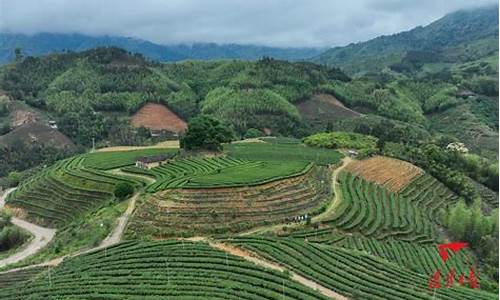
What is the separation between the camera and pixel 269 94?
451 feet

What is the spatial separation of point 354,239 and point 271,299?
1795 centimetres

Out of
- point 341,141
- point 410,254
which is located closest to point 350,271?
point 410,254

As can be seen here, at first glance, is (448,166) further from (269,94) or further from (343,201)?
(269,94)

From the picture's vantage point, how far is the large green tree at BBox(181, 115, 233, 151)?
7412 centimetres

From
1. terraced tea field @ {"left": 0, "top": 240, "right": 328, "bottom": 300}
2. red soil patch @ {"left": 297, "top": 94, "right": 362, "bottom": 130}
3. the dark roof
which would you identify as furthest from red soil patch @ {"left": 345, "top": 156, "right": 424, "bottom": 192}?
red soil patch @ {"left": 297, "top": 94, "right": 362, "bottom": 130}

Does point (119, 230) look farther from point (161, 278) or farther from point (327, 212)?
point (327, 212)

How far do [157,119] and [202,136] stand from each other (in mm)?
61246

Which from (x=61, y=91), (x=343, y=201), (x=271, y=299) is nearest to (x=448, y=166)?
(x=343, y=201)

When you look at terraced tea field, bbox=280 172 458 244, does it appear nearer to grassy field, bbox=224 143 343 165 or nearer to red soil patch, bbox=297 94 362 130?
grassy field, bbox=224 143 343 165

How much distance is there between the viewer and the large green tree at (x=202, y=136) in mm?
74125

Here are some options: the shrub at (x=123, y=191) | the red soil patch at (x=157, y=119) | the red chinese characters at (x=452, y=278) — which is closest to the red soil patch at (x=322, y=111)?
the red soil patch at (x=157, y=119)

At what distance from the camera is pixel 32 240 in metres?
61.0

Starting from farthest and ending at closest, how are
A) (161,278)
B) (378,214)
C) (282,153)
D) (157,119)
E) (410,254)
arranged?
1. (157,119)
2. (282,153)
3. (378,214)
4. (410,254)
5. (161,278)

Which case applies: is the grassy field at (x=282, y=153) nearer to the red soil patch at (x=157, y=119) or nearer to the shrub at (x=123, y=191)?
the shrub at (x=123, y=191)
